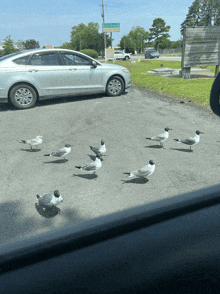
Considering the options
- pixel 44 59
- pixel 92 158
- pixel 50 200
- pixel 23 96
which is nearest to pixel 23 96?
pixel 23 96

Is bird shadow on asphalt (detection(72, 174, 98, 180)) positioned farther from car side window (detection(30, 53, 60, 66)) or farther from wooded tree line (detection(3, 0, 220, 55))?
wooded tree line (detection(3, 0, 220, 55))

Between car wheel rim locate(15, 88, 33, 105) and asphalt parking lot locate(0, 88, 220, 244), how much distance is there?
1.32 feet

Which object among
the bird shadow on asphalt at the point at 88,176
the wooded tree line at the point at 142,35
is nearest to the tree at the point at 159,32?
the wooded tree line at the point at 142,35

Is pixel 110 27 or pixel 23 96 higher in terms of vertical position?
pixel 110 27

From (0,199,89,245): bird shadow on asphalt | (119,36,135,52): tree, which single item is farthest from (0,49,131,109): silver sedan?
(119,36,135,52): tree

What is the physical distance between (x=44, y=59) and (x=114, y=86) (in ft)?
9.86

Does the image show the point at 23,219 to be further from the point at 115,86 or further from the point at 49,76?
the point at 115,86

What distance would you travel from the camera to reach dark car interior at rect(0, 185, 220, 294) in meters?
0.62

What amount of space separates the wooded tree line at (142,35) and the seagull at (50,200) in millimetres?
88266

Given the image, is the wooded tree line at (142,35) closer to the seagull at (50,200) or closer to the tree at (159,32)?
the tree at (159,32)

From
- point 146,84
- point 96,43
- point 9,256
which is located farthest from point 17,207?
point 96,43

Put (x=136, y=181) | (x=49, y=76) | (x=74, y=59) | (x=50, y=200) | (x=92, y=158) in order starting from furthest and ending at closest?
(x=74, y=59) → (x=49, y=76) → (x=92, y=158) → (x=136, y=181) → (x=50, y=200)

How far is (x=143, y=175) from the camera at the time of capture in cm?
419

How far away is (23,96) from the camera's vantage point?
896 centimetres
